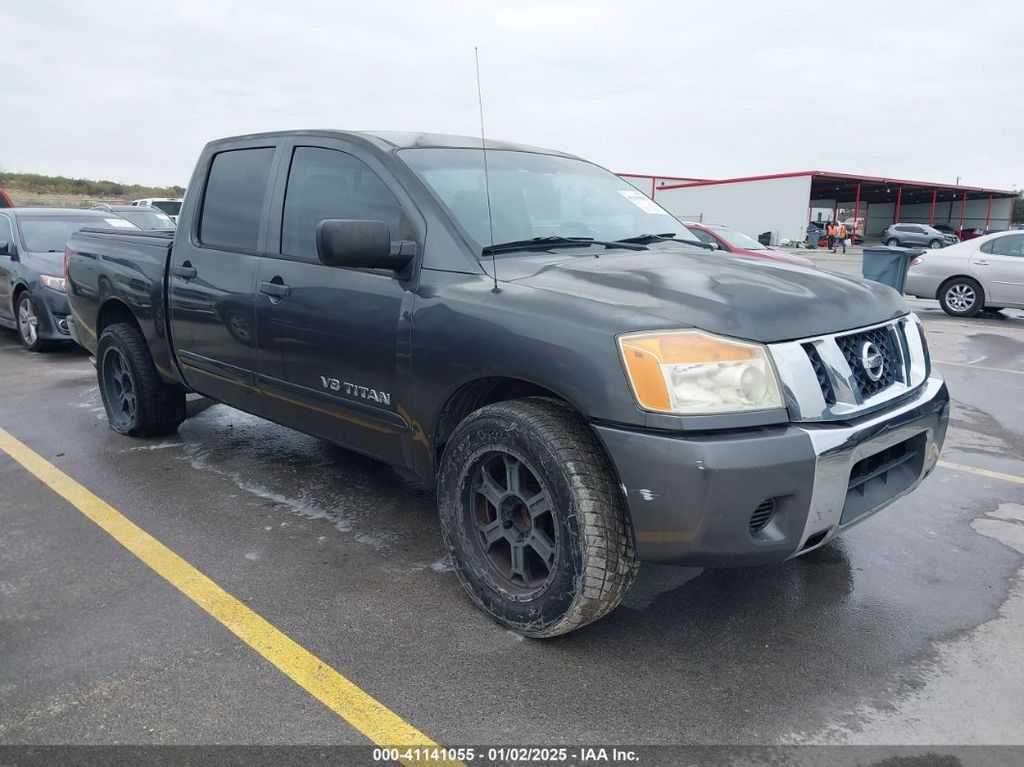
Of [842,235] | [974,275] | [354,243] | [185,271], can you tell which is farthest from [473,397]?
[842,235]

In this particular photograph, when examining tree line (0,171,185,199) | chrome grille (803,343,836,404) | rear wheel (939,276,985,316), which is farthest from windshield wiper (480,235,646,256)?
tree line (0,171,185,199)

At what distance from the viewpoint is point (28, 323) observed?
8.49 metres

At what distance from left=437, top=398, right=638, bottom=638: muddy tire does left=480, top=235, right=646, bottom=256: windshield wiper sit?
2.32 ft

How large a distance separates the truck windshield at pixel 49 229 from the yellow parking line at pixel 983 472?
8102mm

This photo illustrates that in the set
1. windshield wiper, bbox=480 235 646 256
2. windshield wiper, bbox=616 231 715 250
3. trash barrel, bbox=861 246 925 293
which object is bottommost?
trash barrel, bbox=861 246 925 293

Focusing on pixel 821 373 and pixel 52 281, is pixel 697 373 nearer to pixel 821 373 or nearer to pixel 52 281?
pixel 821 373

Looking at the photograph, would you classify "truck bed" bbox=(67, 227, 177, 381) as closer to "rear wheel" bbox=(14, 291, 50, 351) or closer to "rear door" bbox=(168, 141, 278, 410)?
"rear door" bbox=(168, 141, 278, 410)

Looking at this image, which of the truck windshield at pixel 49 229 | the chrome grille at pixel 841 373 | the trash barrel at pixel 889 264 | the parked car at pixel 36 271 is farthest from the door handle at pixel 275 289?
the trash barrel at pixel 889 264

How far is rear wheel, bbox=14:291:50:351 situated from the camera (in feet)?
27.5

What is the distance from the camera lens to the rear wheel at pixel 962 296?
40.2 feet

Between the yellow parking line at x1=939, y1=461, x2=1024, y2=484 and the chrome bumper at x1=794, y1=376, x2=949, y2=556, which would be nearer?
the chrome bumper at x1=794, y1=376, x2=949, y2=556

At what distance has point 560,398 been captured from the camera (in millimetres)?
2693

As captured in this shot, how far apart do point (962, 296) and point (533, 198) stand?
11282 mm

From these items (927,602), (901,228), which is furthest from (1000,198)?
(927,602)
